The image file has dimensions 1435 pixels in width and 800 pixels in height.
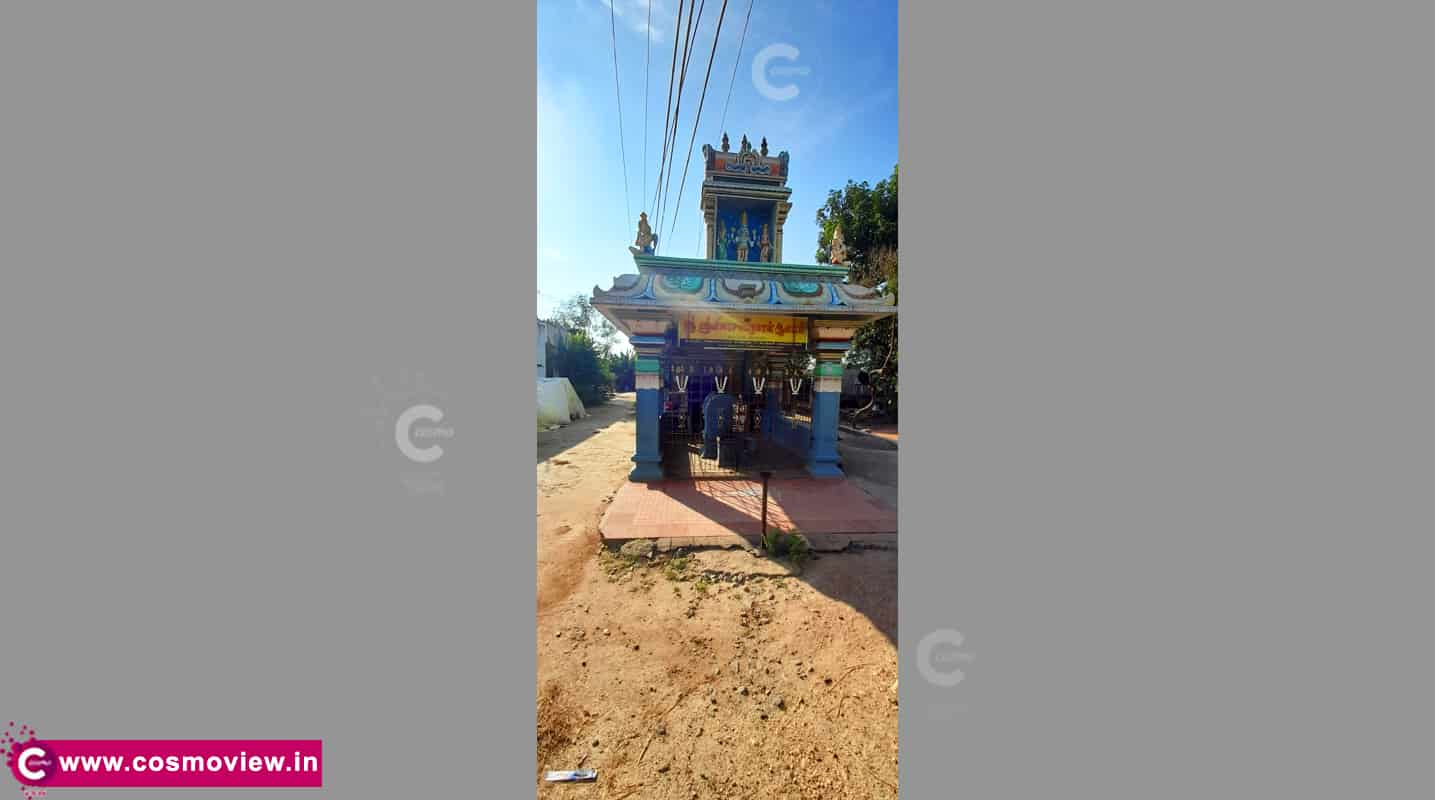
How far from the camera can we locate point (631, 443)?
1095cm

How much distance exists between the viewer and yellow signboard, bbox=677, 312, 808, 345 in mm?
6793

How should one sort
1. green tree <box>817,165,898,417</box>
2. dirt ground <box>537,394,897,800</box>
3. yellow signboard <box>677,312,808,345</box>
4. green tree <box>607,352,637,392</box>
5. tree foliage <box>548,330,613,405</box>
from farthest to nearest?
green tree <box>607,352,637,392</box> < tree foliage <box>548,330,613,405</box> < green tree <box>817,165,898,417</box> < yellow signboard <box>677,312,808,345</box> < dirt ground <box>537,394,897,800</box>

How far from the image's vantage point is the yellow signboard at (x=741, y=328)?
6793mm

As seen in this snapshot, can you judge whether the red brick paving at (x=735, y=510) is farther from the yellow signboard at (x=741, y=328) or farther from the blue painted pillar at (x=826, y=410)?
the yellow signboard at (x=741, y=328)

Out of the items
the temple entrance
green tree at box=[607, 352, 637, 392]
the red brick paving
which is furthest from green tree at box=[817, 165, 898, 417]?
green tree at box=[607, 352, 637, 392]

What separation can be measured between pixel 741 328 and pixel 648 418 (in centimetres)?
221

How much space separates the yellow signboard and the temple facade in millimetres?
17

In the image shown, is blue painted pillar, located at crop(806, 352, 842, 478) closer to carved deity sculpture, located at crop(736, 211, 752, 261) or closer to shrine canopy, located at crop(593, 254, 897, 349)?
shrine canopy, located at crop(593, 254, 897, 349)

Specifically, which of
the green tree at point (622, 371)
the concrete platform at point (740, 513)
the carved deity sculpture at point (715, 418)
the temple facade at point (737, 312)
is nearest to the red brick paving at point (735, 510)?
the concrete platform at point (740, 513)

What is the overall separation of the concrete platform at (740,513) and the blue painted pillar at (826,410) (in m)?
0.54
